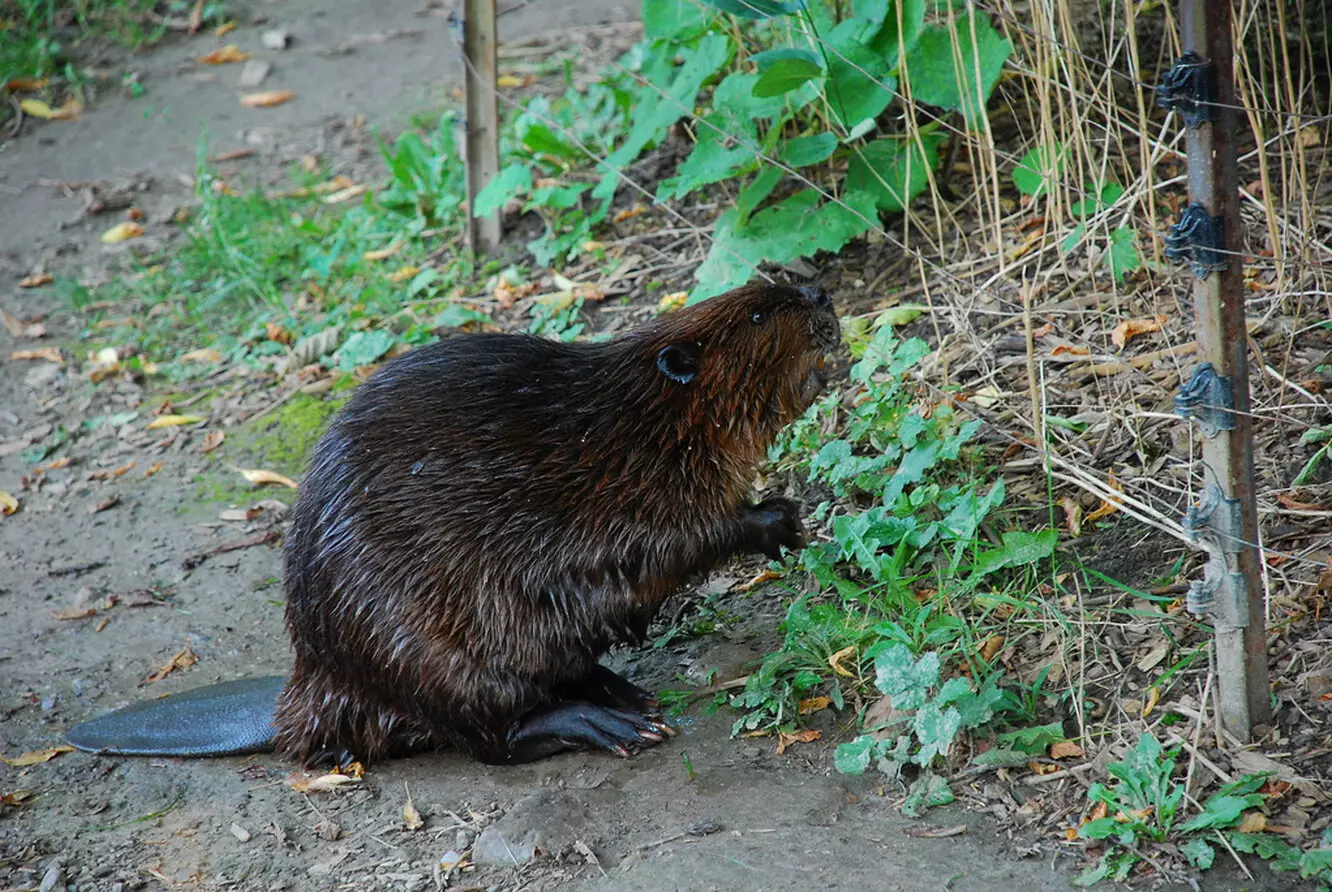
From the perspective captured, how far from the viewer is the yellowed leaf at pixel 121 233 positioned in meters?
6.16

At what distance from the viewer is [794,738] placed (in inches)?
111

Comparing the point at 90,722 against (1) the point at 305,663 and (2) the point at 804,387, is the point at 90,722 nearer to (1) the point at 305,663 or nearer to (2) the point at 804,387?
(1) the point at 305,663

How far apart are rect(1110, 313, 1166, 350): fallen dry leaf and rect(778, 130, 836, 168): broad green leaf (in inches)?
38.0

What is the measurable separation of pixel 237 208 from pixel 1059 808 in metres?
4.66

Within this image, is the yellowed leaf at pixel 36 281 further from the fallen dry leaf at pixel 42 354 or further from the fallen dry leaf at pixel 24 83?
the fallen dry leaf at pixel 24 83

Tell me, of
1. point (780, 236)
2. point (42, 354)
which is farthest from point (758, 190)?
point (42, 354)

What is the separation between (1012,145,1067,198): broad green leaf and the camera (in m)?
2.90

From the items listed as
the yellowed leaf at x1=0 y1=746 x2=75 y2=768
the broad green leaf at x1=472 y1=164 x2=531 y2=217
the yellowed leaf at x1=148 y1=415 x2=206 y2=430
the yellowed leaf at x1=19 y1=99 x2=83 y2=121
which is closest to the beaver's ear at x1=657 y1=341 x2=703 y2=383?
the yellowed leaf at x1=0 y1=746 x2=75 y2=768

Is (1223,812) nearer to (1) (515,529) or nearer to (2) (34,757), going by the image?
(1) (515,529)

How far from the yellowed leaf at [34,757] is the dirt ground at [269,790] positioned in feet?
0.11

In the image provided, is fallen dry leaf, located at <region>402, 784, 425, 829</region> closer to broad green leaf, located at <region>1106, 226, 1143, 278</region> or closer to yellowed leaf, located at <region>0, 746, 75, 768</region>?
yellowed leaf, located at <region>0, 746, 75, 768</region>

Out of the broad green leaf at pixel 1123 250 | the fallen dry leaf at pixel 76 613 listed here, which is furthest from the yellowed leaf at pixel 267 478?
the broad green leaf at pixel 1123 250

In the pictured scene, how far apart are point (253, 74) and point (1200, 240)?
6.15 metres

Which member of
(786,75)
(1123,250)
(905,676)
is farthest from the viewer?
(786,75)
